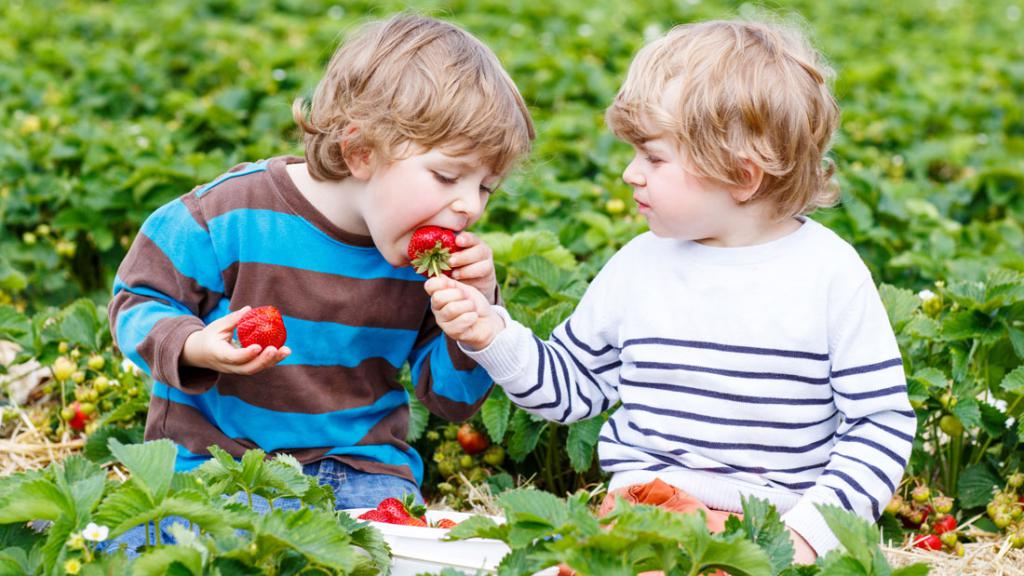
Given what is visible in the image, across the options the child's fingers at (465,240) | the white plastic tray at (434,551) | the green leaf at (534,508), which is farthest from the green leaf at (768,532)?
the child's fingers at (465,240)

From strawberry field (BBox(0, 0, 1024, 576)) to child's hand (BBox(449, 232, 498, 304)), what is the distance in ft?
1.55

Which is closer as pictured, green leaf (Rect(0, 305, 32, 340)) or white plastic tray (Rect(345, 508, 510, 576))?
white plastic tray (Rect(345, 508, 510, 576))

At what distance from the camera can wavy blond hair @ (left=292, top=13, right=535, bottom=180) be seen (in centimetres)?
A: 231

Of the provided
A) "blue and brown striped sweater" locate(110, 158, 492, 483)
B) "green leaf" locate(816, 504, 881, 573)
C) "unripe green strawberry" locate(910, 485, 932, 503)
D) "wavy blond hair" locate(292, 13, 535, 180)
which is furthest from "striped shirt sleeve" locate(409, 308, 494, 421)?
"unripe green strawberry" locate(910, 485, 932, 503)

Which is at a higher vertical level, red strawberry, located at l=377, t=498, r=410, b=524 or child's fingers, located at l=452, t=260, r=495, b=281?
child's fingers, located at l=452, t=260, r=495, b=281

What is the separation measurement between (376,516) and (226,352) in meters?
0.46

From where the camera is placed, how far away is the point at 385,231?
2.36 m

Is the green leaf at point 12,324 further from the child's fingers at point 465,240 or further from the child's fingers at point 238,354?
the child's fingers at point 465,240

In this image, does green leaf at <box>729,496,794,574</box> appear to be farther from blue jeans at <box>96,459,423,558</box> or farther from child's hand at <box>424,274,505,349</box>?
blue jeans at <box>96,459,423,558</box>

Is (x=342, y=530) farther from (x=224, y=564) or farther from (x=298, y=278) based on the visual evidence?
(x=298, y=278)

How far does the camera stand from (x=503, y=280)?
344 cm

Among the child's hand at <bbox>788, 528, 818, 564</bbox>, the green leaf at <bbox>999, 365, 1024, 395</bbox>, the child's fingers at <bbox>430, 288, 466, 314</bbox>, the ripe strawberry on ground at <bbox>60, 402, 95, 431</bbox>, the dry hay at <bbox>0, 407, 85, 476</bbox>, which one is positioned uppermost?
the child's fingers at <bbox>430, 288, 466, 314</bbox>

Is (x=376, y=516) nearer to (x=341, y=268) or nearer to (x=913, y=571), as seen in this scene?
(x=341, y=268)

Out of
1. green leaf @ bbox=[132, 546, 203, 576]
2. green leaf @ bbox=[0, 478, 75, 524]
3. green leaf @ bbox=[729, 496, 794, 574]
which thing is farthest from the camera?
green leaf @ bbox=[729, 496, 794, 574]
